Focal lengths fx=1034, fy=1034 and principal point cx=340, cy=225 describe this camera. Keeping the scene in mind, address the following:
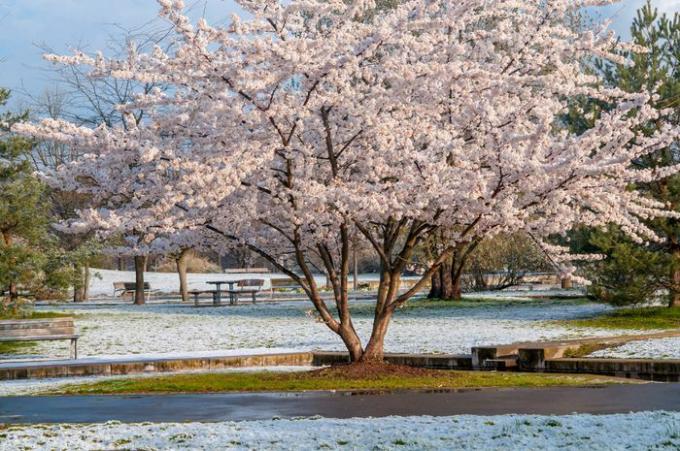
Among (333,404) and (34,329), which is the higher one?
(34,329)

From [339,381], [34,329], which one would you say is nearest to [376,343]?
[339,381]

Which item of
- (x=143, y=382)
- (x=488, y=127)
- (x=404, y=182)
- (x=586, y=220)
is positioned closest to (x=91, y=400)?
(x=143, y=382)

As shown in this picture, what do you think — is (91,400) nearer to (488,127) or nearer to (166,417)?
(166,417)

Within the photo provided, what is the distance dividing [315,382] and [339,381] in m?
0.36

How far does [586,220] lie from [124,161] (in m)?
7.38

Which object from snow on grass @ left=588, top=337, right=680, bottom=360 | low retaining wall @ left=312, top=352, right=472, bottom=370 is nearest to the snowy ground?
low retaining wall @ left=312, top=352, right=472, bottom=370

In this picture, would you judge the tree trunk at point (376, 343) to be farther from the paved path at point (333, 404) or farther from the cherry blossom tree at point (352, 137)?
the paved path at point (333, 404)

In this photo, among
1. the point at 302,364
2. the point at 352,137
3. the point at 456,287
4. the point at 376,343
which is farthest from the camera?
the point at 456,287

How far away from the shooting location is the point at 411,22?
15.1 meters

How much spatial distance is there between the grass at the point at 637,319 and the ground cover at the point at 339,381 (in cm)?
1133

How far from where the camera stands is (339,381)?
610 inches

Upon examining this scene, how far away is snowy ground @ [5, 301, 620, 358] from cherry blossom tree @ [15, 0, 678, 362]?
119 inches

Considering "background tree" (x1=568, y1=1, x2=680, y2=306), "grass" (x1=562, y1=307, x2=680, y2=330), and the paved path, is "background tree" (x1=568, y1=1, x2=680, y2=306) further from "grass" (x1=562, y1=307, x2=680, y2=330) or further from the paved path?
the paved path

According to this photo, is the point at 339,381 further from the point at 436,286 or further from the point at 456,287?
the point at 436,286
